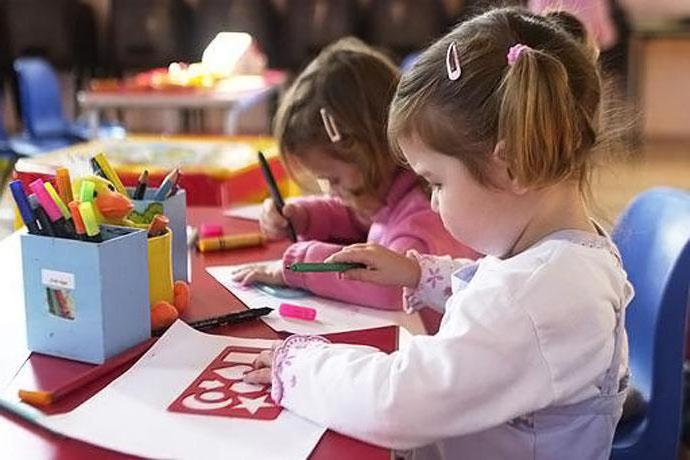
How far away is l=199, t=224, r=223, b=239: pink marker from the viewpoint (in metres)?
1.41

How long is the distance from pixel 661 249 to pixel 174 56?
490 cm

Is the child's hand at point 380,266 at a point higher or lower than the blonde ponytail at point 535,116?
lower

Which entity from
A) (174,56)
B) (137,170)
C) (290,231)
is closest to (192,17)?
(174,56)

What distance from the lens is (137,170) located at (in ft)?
5.71

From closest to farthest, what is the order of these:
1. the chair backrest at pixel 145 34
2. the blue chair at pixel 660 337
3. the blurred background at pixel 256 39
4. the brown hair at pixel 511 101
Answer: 1. the brown hair at pixel 511 101
2. the blue chair at pixel 660 337
3. the blurred background at pixel 256 39
4. the chair backrest at pixel 145 34

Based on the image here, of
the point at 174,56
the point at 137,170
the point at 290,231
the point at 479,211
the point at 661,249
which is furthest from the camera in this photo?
the point at 174,56

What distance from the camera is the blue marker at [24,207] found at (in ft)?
2.88

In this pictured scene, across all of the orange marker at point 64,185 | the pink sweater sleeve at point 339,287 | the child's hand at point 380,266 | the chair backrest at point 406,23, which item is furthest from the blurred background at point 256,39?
the orange marker at point 64,185

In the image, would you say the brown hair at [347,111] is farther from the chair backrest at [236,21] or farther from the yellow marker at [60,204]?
the chair backrest at [236,21]

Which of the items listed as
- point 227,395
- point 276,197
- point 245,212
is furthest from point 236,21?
point 227,395

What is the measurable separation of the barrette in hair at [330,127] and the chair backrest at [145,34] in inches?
186

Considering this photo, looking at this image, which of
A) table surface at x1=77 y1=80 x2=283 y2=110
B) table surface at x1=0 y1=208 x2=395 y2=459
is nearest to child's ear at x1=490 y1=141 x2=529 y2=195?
table surface at x1=0 y1=208 x2=395 y2=459

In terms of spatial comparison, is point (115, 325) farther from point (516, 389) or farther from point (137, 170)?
point (137, 170)

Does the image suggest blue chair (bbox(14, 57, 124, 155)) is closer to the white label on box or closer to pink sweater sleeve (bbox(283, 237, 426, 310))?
pink sweater sleeve (bbox(283, 237, 426, 310))
